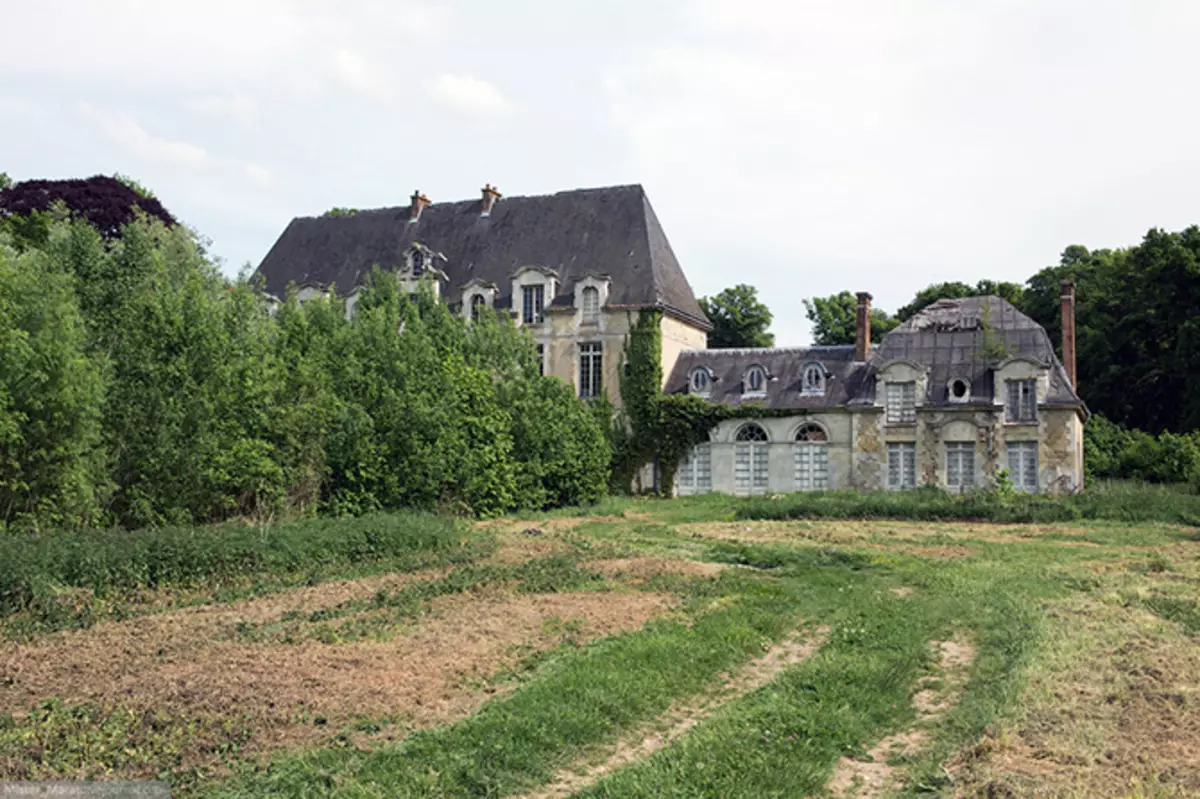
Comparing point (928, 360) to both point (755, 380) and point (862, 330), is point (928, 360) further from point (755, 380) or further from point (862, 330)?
point (755, 380)

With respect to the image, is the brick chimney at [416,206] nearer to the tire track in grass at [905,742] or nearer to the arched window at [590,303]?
the arched window at [590,303]

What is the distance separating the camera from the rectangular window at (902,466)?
A: 118 feet

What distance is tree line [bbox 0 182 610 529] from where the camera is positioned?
1554 centimetres

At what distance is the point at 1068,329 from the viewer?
126ft

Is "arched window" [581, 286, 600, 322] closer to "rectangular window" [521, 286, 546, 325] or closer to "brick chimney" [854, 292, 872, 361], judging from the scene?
"rectangular window" [521, 286, 546, 325]

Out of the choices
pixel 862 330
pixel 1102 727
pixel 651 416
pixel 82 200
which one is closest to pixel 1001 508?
pixel 862 330

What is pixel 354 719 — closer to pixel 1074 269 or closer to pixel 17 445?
pixel 17 445

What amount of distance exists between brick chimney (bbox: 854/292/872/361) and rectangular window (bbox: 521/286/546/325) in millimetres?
11528

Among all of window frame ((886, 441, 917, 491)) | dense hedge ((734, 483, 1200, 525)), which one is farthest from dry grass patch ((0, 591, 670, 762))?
window frame ((886, 441, 917, 491))

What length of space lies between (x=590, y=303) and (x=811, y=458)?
9.82 meters

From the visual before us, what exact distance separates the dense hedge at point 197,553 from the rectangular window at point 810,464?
1992cm

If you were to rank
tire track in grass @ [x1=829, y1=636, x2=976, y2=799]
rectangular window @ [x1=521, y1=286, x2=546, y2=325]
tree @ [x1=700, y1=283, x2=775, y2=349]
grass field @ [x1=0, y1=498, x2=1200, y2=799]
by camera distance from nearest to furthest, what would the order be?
grass field @ [x1=0, y1=498, x2=1200, y2=799]
tire track in grass @ [x1=829, y1=636, x2=976, y2=799]
rectangular window @ [x1=521, y1=286, x2=546, y2=325]
tree @ [x1=700, y1=283, x2=775, y2=349]

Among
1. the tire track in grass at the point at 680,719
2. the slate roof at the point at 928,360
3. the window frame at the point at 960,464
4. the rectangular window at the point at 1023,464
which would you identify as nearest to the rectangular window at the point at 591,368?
the slate roof at the point at 928,360

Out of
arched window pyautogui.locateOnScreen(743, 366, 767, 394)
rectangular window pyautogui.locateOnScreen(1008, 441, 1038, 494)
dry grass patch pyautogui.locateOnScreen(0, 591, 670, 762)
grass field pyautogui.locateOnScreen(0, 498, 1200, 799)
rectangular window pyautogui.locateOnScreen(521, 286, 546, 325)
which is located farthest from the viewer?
rectangular window pyautogui.locateOnScreen(521, 286, 546, 325)
